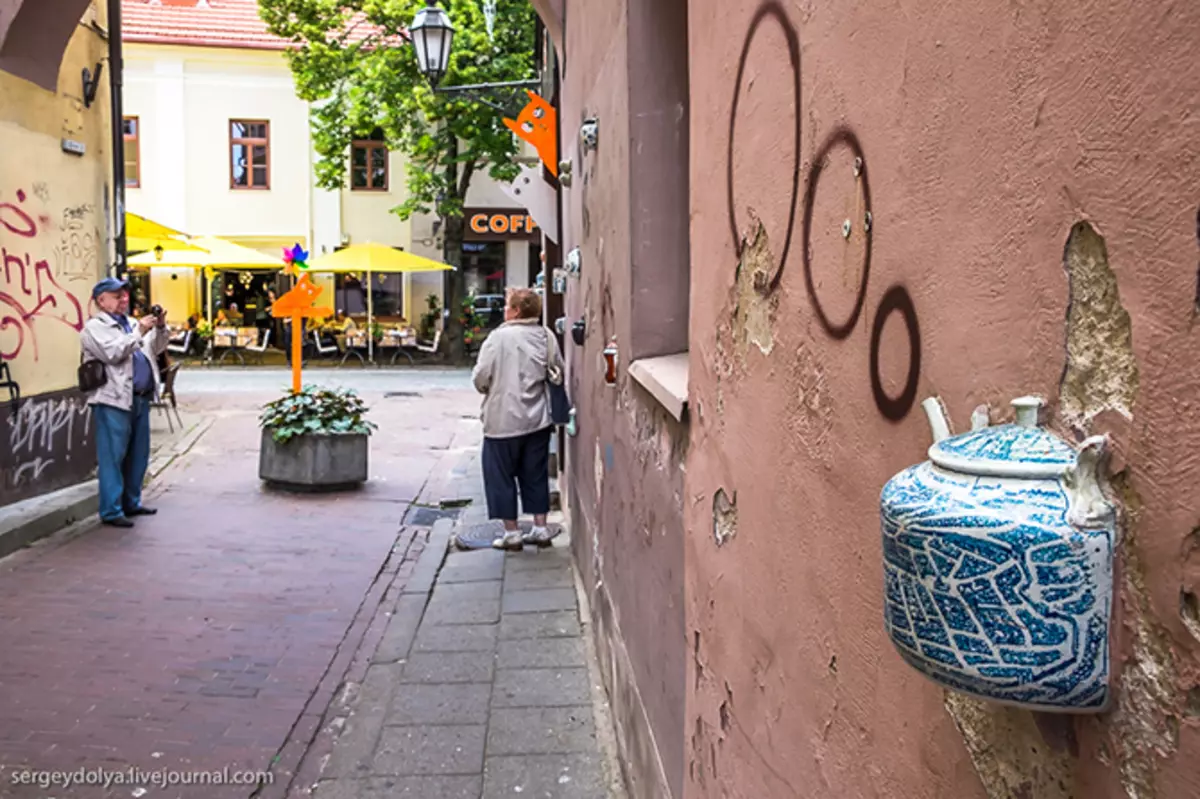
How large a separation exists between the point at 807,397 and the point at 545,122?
279 inches

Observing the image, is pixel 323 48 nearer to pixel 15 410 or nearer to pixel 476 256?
pixel 476 256

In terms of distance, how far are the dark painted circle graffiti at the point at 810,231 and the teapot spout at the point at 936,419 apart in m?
0.31

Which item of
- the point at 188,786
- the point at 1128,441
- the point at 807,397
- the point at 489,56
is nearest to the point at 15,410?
the point at 188,786

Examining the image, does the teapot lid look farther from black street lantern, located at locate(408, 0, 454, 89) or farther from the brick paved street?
black street lantern, located at locate(408, 0, 454, 89)

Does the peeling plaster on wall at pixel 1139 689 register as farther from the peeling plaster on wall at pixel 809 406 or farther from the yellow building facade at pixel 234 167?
the yellow building facade at pixel 234 167

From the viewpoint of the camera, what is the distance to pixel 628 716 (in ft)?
13.2

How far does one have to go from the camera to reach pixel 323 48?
23.2m

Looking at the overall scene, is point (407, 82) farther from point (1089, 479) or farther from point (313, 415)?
point (1089, 479)

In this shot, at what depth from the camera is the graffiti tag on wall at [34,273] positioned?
8078mm

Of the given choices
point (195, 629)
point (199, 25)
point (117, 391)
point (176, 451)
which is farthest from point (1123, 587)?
point (199, 25)

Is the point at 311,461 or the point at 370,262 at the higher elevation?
the point at 370,262

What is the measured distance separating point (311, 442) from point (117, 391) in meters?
2.12

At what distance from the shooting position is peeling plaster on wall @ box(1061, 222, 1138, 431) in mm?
984

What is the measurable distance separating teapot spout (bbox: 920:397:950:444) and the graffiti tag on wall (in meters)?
8.23
